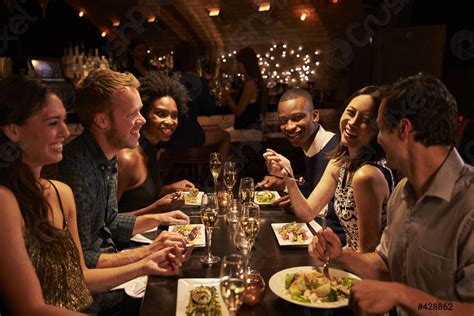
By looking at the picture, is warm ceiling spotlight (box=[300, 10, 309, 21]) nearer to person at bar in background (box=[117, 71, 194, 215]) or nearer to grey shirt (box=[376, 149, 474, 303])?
person at bar in background (box=[117, 71, 194, 215])

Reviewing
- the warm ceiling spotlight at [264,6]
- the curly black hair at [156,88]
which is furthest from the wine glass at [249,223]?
the warm ceiling spotlight at [264,6]

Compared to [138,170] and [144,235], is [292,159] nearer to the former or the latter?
[138,170]

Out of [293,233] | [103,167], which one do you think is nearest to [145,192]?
[103,167]

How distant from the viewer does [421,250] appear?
4.71 ft

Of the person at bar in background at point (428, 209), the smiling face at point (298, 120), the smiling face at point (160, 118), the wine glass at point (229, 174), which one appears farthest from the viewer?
the smiling face at point (298, 120)

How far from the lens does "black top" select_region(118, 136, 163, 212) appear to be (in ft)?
8.87

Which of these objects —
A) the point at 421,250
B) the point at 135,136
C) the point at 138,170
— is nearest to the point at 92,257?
the point at 135,136

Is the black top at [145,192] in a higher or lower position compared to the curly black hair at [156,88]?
lower

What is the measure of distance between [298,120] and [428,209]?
171 centimetres

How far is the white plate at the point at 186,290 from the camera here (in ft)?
4.41

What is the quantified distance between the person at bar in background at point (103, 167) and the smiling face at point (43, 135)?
38 cm

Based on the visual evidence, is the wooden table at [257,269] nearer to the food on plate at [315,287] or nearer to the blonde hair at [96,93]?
the food on plate at [315,287]

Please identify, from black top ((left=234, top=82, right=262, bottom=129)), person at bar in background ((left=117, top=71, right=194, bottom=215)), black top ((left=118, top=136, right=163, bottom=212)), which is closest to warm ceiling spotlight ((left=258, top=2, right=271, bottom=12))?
black top ((left=234, top=82, right=262, bottom=129))

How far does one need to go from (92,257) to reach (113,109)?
0.69 meters
